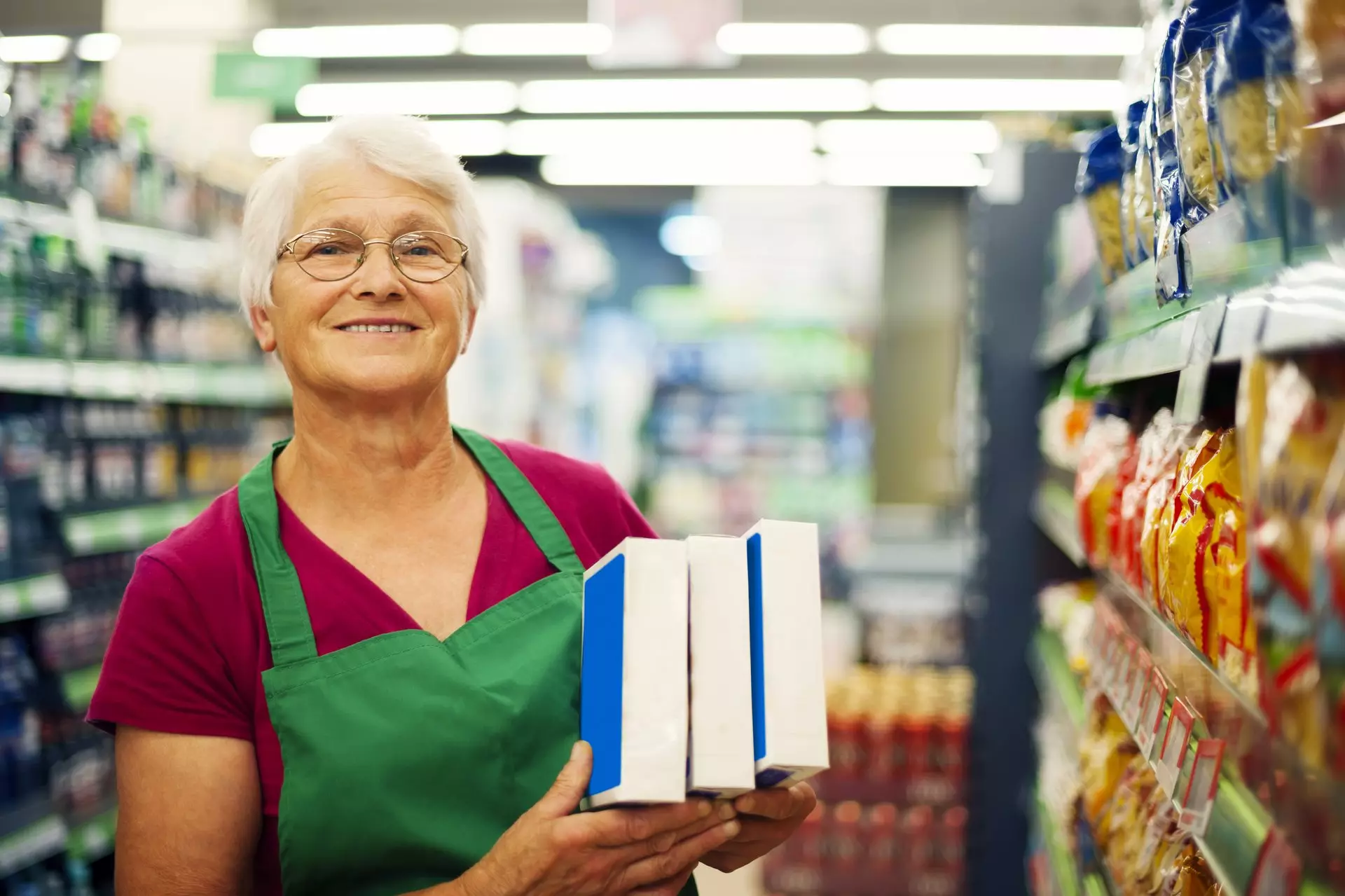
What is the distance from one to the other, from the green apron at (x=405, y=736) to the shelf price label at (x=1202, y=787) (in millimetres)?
786

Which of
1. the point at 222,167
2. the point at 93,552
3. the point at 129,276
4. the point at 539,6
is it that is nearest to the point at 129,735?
the point at 93,552

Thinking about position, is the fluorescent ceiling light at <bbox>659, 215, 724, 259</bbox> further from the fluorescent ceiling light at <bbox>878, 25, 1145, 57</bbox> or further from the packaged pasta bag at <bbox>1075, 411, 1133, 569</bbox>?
A: the packaged pasta bag at <bbox>1075, 411, 1133, 569</bbox>

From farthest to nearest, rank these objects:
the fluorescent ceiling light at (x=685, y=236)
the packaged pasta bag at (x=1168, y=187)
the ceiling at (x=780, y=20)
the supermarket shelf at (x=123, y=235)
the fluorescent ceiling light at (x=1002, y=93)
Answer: the fluorescent ceiling light at (x=685, y=236) < the ceiling at (x=780, y=20) < the fluorescent ceiling light at (x=1002, y=93) < the supermarket shelf at (x=123, y=235) < the packaged pasta bag at (x=1168, y=187)

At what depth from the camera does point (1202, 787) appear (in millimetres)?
1055

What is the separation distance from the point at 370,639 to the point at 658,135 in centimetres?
954

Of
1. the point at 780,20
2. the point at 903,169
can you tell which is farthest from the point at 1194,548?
the point at 903,169

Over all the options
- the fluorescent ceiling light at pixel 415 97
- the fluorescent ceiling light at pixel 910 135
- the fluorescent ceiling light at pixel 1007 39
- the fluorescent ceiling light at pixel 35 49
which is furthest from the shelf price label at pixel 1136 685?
the fluorescent ceiling light at pixel 910 135

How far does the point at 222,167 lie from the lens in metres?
4.54

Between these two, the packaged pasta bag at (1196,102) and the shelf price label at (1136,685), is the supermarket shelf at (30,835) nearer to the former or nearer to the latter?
the shelf price label at (1136,685)

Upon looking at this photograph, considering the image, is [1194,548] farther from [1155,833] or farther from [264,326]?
[264,326]

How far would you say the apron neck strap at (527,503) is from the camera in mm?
1731

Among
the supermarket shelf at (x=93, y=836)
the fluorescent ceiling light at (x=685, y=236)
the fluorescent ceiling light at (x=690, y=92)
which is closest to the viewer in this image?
the supermarket shelf at (x=93, y=836)

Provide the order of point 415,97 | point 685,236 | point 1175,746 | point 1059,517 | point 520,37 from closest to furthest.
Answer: point 1175,746 < point 1059,517 < point 520,37 < point 415,97 < point 685,236

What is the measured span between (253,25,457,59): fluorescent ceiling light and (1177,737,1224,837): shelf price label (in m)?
6.26
